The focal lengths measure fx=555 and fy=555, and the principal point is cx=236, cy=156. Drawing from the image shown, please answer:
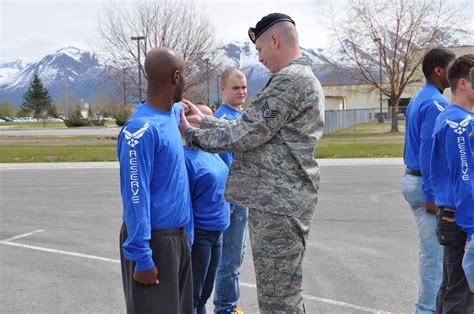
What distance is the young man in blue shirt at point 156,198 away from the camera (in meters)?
2.77

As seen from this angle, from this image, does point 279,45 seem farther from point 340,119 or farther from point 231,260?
point 340,119

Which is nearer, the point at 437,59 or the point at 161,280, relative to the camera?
the point at 161,280

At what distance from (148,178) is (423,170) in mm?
1971

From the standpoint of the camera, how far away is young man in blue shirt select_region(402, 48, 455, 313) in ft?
12.6

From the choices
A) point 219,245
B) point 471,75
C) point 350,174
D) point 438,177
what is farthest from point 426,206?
point 350,174

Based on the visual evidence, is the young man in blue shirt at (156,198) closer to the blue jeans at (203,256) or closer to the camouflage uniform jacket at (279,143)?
the camouflage uniform jacket at (279,143)

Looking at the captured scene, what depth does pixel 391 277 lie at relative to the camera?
5.59 meters

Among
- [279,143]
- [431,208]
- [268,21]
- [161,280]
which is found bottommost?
[161,280]

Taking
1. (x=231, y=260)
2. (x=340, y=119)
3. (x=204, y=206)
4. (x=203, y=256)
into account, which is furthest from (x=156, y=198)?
(x=340, y=119)

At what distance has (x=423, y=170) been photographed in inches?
149

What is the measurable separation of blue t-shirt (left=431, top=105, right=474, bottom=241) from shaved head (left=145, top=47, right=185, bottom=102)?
1636 mm

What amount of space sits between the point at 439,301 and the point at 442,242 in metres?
0.44

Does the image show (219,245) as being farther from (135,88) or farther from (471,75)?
(135,88)

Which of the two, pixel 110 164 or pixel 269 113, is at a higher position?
pixel 269 113
